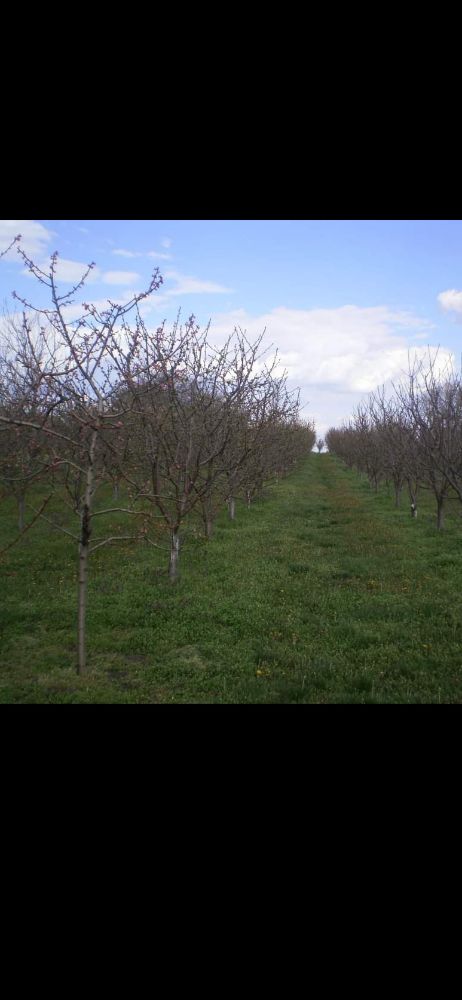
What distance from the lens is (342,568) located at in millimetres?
8508

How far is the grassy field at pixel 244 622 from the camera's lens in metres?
4.32

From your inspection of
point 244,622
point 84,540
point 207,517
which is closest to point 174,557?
point 244,622

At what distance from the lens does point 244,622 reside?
5945 millimetres

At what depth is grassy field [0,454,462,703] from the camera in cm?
432

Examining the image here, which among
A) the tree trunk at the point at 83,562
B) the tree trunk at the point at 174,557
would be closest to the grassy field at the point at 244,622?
the tree trunk at the point at 174,557

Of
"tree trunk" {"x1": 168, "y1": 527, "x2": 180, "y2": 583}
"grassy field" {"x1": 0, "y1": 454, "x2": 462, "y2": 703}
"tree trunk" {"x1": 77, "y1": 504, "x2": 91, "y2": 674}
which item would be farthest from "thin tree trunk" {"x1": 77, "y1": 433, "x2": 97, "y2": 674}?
"tree trunk" {"x1": 168, "y1": 527, "x2": 180, "y2": 583}

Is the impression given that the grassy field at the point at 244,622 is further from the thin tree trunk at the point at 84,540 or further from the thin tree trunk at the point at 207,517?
the thin tree trunk at the point at 84,540

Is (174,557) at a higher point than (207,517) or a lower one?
lower

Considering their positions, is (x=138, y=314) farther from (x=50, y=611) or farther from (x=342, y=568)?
(x=342, y=568)

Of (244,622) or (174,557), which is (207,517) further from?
(244,622)

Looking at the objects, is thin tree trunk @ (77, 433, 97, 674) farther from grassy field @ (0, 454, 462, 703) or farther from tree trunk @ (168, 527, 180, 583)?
tree trunk @ (168, 527, 180, 583)
